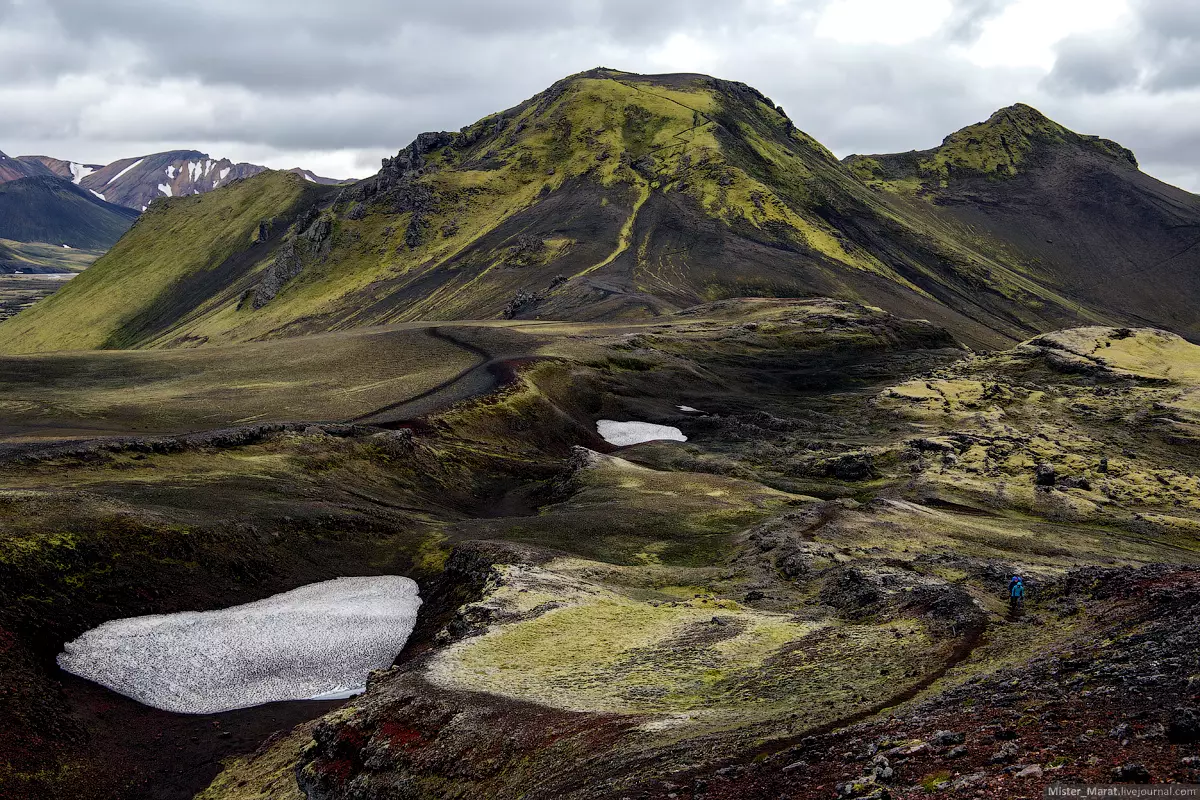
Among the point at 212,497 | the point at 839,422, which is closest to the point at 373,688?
the point at 212,497

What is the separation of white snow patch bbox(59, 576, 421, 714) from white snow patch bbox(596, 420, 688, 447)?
55.2m

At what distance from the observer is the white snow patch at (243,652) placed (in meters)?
39.6

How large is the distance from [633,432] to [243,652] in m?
66.5

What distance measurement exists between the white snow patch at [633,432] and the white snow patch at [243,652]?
5516 cm

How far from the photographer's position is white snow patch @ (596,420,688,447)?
336 ft

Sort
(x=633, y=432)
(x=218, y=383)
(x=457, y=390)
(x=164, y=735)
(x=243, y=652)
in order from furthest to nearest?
(x=633, y=432)
(x=218, y=383)
(x=457, y=390)
(x=243, y=652)
(x=164, y=735)

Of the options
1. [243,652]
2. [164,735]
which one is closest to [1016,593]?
[243,652]

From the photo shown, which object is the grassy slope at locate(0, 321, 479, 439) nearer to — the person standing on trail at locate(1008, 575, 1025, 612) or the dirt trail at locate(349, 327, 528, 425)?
the dirt trail at locate(349, 327, 528, 425)

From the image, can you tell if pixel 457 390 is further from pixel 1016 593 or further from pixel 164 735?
pixel 1016 593

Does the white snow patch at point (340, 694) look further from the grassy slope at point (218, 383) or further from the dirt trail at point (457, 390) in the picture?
the grassy slope at point (218, 383)

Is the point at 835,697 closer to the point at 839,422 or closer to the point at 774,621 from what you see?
the point at 774,621

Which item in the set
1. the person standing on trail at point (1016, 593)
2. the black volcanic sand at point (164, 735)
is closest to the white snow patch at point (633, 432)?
the black volcanic sand at point (164, 735)

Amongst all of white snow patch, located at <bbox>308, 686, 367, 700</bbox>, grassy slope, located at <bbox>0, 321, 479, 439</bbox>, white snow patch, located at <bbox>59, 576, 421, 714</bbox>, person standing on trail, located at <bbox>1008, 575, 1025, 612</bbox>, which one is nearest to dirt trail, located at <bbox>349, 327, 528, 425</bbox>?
grassy slope, located at <bbox>0, 321, 479, 439</bbox>

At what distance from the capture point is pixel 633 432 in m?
105
